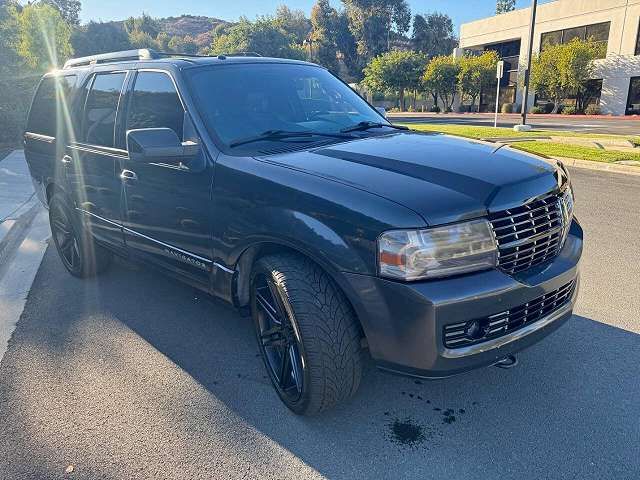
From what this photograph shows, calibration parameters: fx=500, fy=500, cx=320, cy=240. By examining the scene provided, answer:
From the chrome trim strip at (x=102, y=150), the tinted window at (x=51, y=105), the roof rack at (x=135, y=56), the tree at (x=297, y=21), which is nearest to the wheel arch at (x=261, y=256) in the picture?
the chrome trim strip at (x=102, y=150)

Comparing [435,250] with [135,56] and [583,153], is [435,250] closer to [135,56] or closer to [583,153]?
[135,56]

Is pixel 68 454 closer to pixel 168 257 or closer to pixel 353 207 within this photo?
pixel 168 257

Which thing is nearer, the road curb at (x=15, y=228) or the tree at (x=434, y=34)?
the road curb at (x=15, y=228)

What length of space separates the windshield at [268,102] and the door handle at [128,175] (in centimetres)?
76

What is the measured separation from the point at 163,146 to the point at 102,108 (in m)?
1.42

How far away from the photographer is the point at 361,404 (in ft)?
9.24

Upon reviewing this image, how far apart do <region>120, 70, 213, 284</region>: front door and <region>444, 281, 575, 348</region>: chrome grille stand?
155 centimetres

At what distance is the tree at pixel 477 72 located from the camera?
42688 mm

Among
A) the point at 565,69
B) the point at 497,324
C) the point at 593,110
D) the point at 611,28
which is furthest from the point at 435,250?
the point at 611,28

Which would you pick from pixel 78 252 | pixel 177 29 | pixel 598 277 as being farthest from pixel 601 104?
pixel 177 29

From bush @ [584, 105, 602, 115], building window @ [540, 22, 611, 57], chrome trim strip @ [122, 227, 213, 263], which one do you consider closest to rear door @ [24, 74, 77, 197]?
chrome trim strip @ [122, 227, 213, 263]

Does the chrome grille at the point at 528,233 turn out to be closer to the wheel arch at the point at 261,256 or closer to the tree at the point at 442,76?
the wheel arch at the point at 261,256

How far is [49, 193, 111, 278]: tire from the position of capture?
181 inches

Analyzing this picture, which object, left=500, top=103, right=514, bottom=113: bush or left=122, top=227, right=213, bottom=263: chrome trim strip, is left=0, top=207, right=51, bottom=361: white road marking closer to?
left=122, top=227, right=213, bottom=263: chrome trim strip
